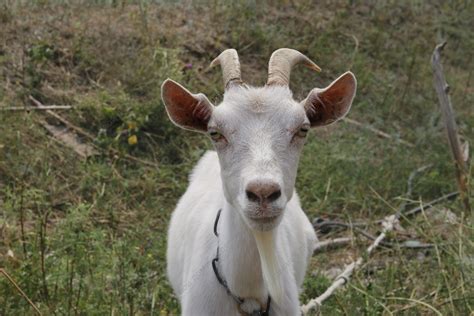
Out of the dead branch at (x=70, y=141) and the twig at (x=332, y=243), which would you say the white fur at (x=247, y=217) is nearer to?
the twig at (x=332, y=243)

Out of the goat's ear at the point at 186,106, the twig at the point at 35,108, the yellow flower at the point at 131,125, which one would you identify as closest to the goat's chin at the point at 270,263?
the goat's ear at the point at 186,106

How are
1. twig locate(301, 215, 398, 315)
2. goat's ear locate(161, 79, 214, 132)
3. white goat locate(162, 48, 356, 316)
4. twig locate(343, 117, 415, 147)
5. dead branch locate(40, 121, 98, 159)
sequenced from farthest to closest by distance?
twig locate(343, 117, 415, 147) < dead branch locate(40, 121, 98, 159) < twig locate(301, 215, 398, 315) < goat's ear locate(161, 79, 214, 132) < white goat locate(162, 48, 356, 316)

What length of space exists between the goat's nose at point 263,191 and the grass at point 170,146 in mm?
1688

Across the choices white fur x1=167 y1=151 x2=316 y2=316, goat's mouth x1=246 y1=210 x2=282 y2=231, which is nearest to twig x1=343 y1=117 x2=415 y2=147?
white fur x1=167 y1=151 x2=316 y2=316

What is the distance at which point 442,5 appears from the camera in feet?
43.9

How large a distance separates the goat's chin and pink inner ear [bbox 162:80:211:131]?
2.06 feet

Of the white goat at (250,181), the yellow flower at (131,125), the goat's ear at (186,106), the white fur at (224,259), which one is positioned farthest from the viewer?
the yellow flower at (131,125)

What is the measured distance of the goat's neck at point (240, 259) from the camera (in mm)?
3832

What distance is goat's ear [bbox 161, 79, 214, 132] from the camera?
3738 millimetres

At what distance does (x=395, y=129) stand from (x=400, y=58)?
6.73ft

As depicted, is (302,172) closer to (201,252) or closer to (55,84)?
(55,84)

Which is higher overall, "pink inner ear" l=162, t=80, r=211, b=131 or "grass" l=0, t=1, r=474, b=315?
"pink inner ear" l=162, t=80, r=211, b=131

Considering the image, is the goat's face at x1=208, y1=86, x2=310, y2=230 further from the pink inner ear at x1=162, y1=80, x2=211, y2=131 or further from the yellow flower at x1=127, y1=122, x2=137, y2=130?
the yellow flower at x1=127, y1=122, x2=137, y2=130

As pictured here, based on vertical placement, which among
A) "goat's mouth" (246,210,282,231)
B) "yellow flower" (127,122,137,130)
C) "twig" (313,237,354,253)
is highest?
"goat's mouth" (246,210,282,231)
